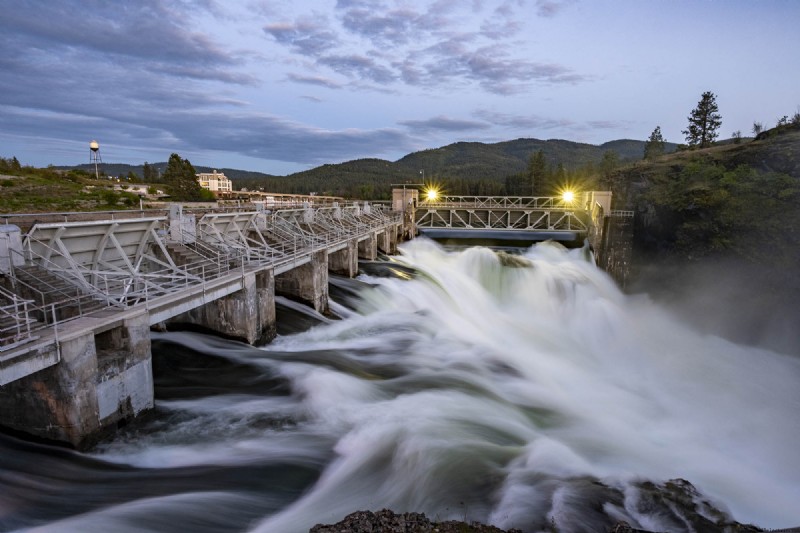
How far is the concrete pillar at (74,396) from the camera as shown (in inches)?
Answer: 358

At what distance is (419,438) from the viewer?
10750mm

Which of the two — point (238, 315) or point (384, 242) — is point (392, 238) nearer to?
point (384, 242)

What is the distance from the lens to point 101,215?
15.4 meters

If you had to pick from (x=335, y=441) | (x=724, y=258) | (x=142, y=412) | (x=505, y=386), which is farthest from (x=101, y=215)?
(x=724, y=258)

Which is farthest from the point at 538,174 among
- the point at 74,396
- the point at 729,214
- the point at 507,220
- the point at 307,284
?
the point at 74,396

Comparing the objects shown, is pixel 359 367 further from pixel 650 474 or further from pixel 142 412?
pixel 650 474

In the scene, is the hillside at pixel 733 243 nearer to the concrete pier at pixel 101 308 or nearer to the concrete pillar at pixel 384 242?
the concrete pillar at pixel 384 242

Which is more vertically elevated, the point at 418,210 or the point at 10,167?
the point at 10,167

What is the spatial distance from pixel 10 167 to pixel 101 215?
49580mm

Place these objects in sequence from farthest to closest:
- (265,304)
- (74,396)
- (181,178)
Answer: (181,178) < (265,304) < (74,396)

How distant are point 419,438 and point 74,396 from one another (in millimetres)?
7134

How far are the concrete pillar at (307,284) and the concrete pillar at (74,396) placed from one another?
36.1ft

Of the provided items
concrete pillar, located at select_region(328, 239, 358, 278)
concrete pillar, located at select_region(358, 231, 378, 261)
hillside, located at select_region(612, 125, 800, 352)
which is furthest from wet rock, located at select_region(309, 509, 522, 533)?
concrete pillar, located at select_region(358, 231, 378, 261)

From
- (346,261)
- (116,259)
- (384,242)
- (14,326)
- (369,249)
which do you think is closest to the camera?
(14,326)
